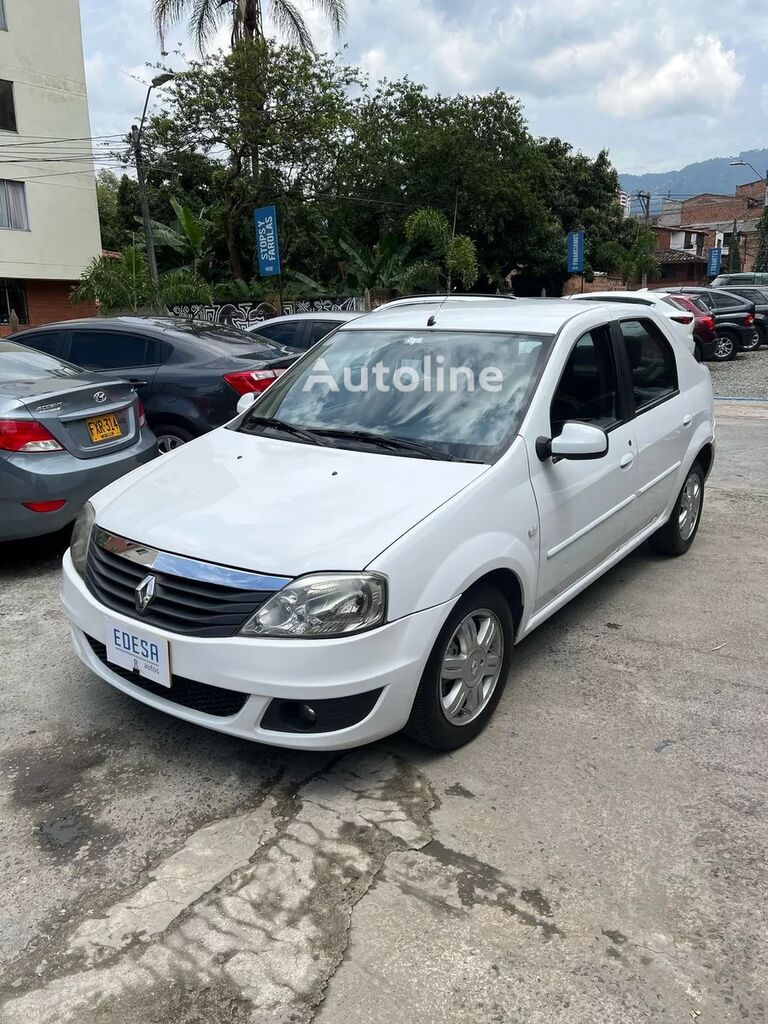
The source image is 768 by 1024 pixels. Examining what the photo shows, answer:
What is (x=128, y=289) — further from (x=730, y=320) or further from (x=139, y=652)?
(x=139, y=652)

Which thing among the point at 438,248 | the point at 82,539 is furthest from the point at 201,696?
the point at 438,248

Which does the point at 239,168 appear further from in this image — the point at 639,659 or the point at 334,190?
the point at 639,659

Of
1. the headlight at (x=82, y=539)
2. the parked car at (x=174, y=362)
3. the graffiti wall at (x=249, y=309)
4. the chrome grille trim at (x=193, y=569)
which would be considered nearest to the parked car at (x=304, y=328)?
the parked car at (x=174, y=362)

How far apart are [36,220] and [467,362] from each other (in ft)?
88.8

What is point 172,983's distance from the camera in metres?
2.23

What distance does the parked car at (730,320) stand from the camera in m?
20.0

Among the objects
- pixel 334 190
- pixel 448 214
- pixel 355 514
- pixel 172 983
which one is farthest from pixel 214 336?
pixel 448 214

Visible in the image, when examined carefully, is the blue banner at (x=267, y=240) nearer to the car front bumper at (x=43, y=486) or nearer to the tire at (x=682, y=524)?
the car front bumper at (x=43, y=486)

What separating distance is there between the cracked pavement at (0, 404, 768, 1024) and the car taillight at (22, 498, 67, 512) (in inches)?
50.9

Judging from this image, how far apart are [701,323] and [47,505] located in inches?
654

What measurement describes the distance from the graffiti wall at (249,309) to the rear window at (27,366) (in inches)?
543

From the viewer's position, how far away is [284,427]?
4086 mm

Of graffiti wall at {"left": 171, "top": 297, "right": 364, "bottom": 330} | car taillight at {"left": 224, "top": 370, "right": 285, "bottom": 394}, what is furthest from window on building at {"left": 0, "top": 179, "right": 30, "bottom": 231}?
car taillight at {"left": 224, "top": 370, "right": 285, "bottom": 394}

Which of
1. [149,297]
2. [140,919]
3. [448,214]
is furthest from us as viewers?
[448,214]
